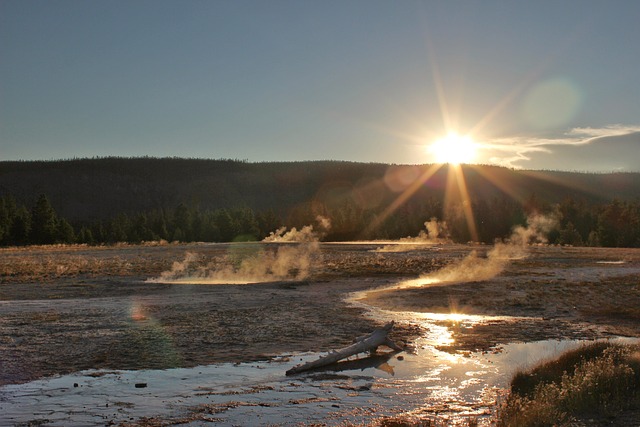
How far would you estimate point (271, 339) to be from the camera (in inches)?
750

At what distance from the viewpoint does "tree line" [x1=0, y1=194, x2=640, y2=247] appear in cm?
10281

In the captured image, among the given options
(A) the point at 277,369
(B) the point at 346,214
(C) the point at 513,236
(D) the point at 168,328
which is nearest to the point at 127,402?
(A) the point at 277,369

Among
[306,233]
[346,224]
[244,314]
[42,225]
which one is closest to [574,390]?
[244,314]

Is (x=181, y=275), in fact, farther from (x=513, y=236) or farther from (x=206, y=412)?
(x=513, y=236)

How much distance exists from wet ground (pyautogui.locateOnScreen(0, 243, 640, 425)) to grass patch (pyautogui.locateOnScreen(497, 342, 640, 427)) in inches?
29.2

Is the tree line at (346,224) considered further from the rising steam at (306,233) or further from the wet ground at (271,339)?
the wet ground at (271,339)

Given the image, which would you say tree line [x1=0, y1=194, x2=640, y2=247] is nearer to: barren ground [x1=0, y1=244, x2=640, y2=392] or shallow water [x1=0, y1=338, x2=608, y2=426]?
barren ground [x1=0, y1=244, x2=640, y2=392]

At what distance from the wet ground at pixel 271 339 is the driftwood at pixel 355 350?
0.47 meters

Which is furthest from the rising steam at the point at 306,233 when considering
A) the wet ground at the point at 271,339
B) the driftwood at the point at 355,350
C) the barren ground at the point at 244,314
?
the driftwood at the point at 355,350

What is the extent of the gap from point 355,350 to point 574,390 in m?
5.45

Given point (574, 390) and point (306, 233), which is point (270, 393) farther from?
point (306, 233)

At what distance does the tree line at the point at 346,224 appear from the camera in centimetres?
10281

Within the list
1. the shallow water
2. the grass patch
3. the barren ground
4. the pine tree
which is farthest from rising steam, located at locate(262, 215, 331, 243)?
the grass patch

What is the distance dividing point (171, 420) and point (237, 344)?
7.34m
